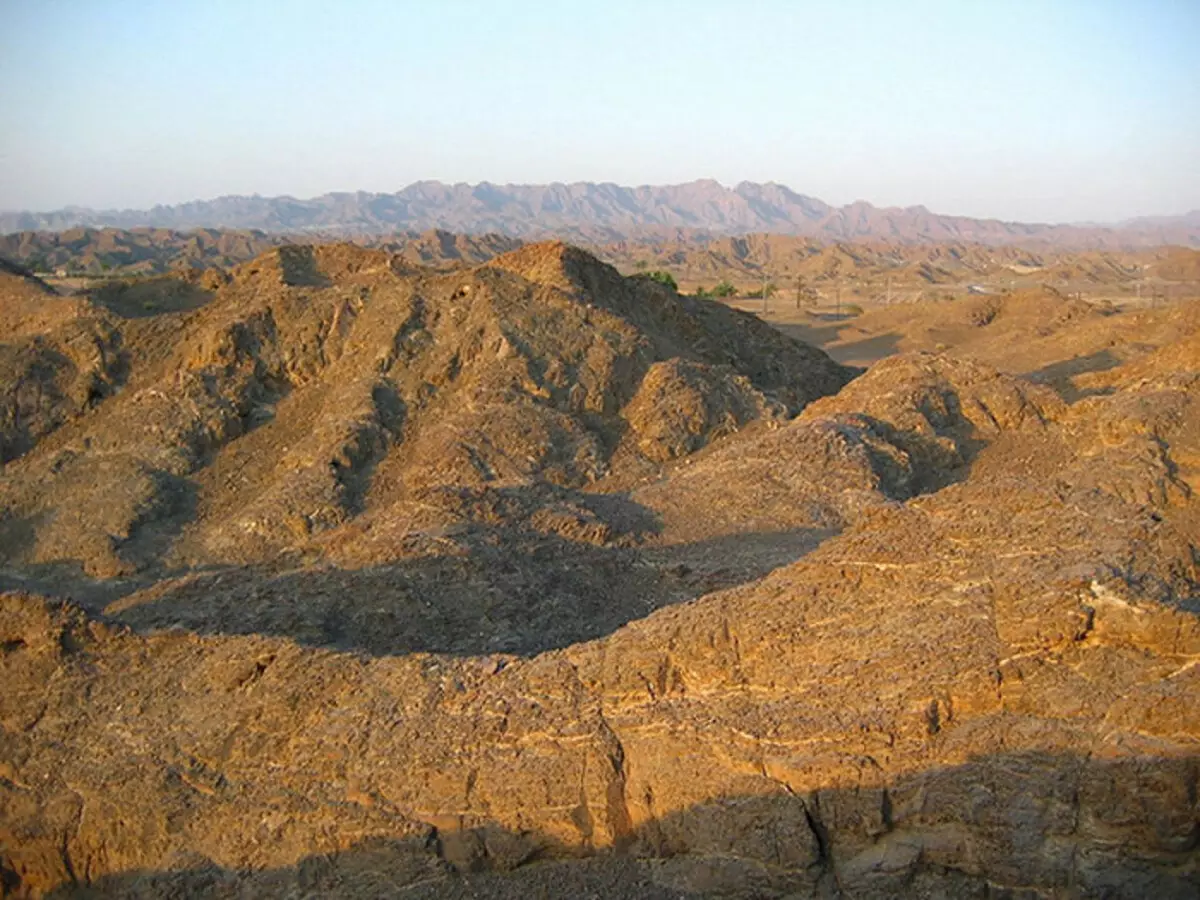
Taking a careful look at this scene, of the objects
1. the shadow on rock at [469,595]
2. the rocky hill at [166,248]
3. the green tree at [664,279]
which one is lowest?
the shadow on rock at [469,595]

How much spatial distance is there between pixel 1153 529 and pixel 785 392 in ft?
54.8

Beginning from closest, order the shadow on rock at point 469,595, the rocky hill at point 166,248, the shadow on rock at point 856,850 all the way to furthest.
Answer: the shadow on rock at point 856,850 → the shadow on rock at point 469,595 → the rocky hill at point 166,248

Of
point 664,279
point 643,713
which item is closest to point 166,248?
point 664,279

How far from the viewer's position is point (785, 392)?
24219 mm

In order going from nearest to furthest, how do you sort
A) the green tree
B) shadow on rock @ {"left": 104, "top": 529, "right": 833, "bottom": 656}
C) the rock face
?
the rock face < shadow on rock @ {"left": 104, "top": 529, "right": 833, "bottom": 656} < the green tree

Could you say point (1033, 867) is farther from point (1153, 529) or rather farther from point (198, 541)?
point (198, 541)

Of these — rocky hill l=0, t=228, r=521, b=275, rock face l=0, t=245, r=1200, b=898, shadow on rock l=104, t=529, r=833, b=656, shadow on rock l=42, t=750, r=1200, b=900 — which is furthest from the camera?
rocky hill l=0, t=228, r=521, b=275

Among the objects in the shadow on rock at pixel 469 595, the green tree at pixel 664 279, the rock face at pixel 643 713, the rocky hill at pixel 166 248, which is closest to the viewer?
the rock face at pixel 643 713

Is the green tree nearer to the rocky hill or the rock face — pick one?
the rock face

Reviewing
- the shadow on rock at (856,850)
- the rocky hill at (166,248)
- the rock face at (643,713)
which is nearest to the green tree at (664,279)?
the rock face at (643,713)

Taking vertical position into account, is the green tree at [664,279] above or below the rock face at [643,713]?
above

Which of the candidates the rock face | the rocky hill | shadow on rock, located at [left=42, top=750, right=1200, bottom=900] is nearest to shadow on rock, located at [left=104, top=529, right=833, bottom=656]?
the rock face

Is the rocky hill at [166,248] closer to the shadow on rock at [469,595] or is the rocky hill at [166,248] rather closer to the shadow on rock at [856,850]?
the shadow on rock at [469,595]

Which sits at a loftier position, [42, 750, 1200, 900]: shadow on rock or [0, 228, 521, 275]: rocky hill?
[0, 228, 521, 275]: rocky hill
